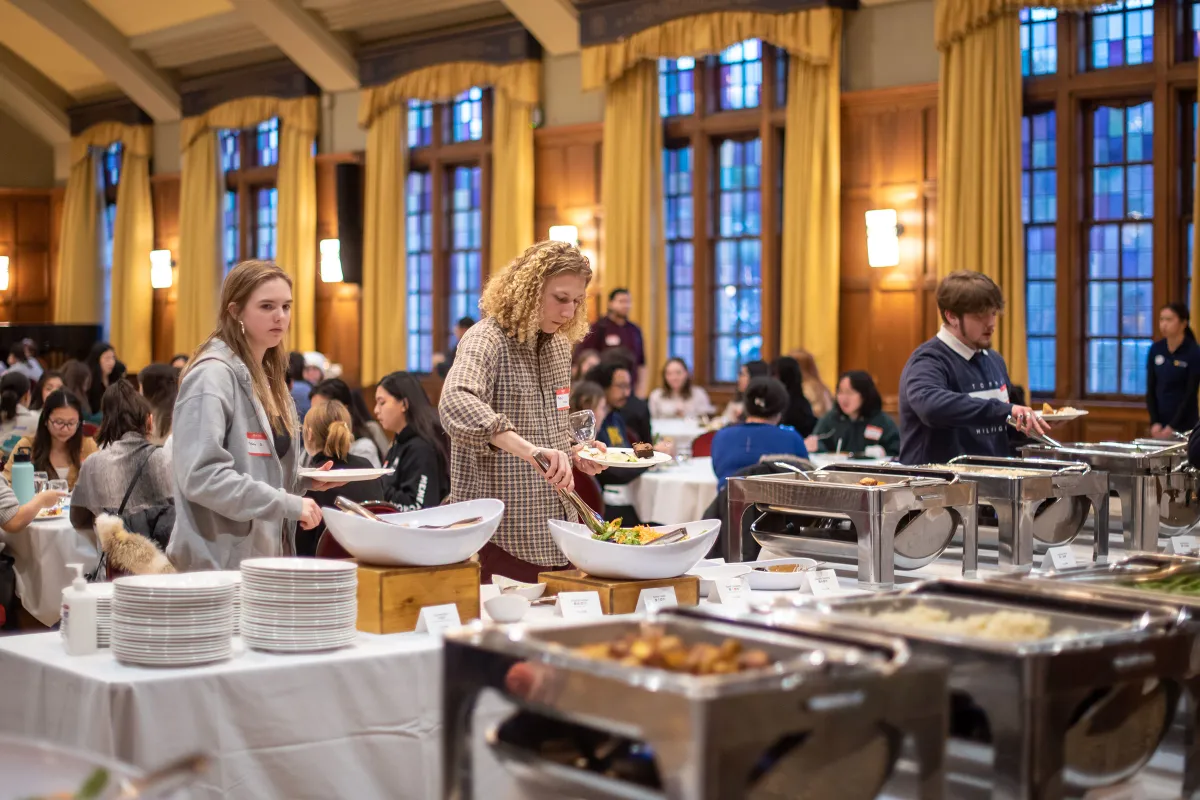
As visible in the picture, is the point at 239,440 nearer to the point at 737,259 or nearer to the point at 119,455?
the point at 119,455

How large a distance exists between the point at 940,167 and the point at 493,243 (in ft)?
13.5

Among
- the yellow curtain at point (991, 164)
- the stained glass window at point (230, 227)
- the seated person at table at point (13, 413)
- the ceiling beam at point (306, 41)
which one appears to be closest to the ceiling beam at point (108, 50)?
the stained glass window at point (230, 227)

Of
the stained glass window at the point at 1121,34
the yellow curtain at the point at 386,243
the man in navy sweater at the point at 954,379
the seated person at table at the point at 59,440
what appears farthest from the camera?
the yellow curtain at the point at 386,243

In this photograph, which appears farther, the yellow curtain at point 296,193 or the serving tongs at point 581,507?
the yellow curtain at point 296,193

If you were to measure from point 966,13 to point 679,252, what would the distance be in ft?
9.95

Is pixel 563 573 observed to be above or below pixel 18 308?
below

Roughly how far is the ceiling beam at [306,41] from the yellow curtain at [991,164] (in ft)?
19.9

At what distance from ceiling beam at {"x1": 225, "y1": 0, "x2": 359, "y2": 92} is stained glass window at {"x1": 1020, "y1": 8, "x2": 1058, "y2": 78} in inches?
253

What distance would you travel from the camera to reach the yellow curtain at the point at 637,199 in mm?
10484

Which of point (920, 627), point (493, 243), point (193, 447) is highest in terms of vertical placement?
point (493, 243)

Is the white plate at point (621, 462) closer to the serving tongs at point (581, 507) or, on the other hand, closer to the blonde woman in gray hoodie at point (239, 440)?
the serving tongs at point (581, 507)

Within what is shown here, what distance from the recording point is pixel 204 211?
14.7 metres

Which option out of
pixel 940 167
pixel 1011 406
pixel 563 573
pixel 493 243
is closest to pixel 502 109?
pixel 493 243

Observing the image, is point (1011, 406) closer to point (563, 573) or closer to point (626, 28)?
point (563, 573)
